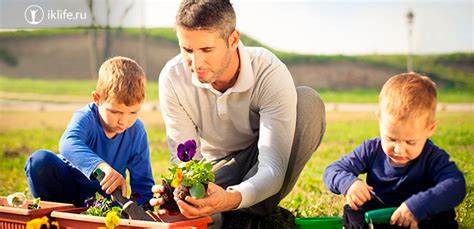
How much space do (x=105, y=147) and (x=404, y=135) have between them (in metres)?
1.76

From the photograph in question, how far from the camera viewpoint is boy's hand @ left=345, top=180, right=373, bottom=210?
3.25 m

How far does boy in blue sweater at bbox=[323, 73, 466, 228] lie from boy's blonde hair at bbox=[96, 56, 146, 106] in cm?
118

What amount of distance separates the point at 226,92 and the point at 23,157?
5483 millimetres

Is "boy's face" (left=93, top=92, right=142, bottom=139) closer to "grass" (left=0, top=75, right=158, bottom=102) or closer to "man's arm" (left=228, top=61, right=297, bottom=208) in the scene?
"man's arm" (left=228, top=61, right=297, bottom=208)

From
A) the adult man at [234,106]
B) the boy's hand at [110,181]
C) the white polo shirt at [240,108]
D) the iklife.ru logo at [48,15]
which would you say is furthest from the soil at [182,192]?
the iklife.ru logo at [48,15]

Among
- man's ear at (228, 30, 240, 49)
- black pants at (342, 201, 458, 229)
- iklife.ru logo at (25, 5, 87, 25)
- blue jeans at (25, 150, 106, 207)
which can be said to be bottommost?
blue jeans at (25, 150, 106, 207)

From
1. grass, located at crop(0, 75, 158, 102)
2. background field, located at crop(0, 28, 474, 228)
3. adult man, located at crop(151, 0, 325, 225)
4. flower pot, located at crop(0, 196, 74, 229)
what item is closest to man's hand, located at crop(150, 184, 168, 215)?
adult man, located at crop(151, 0, 325, 225)

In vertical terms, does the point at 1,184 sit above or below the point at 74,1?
below

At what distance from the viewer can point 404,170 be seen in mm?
3406

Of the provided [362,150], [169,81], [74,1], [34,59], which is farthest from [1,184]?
[34,59]

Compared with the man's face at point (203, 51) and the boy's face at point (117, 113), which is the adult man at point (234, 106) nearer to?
the man's face at point (203, 51)

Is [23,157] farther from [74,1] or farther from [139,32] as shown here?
[139,32]

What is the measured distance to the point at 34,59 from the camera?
2573 cm

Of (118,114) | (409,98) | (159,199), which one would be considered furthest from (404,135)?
(118,114)
